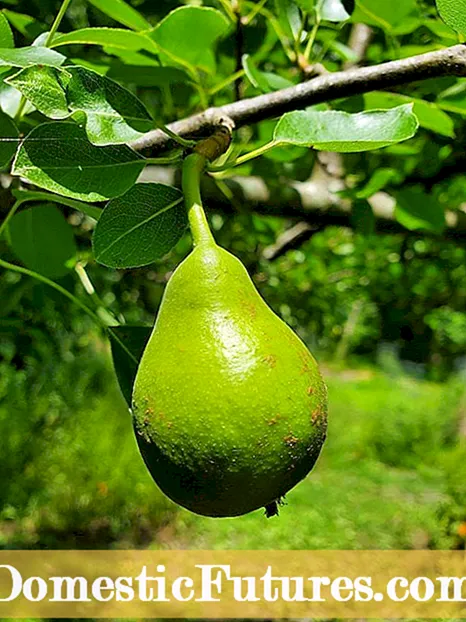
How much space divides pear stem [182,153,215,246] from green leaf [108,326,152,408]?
13 centimetres

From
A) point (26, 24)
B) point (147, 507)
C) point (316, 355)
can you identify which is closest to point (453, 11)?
point (26, 24)

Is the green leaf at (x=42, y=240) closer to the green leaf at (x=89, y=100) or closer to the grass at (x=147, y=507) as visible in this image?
the green leaf at (x=89, y=100)

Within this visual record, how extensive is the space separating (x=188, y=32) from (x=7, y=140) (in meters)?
0.18

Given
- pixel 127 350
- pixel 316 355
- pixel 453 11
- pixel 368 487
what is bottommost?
pixel 368 487

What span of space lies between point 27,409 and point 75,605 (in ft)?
3.67

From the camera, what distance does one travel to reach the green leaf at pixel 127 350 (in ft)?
1.85

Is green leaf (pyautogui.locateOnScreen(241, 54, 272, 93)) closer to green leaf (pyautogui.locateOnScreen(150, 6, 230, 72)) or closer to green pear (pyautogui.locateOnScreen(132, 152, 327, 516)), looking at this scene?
green leaf (pyautogui.locateOnScreen(150, 6, 230, 72))

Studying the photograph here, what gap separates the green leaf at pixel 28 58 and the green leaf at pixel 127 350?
207 millimetres

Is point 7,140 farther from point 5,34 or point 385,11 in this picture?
point 385,11

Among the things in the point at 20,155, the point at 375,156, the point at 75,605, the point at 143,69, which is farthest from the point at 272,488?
the point at 75,605

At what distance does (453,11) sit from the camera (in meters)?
0.44

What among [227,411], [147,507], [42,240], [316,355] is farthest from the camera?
[316,355]

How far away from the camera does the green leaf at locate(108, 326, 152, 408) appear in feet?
1.85

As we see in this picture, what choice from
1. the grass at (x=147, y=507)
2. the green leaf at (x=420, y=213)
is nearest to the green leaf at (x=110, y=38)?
the green leaf at (x=420, y=213)
